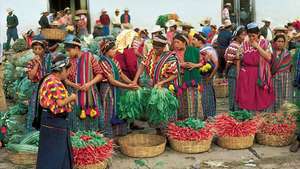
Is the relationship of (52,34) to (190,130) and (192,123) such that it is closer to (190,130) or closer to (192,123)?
(192,123)

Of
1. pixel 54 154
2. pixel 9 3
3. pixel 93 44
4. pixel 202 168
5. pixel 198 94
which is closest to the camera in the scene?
pixel 54 154

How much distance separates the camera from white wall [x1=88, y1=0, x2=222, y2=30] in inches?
725

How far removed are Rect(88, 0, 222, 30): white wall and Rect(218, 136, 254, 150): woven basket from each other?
12117 mm

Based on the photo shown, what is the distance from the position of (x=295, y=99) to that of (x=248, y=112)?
70 centimetres

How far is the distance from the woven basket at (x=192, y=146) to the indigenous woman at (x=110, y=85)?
36.6 inches

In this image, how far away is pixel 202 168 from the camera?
248 inches

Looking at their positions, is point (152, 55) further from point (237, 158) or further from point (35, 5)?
point (35, 5)

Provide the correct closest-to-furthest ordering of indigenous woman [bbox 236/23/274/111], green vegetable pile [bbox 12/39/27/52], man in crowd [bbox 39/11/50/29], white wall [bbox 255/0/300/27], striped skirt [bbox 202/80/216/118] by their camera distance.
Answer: indigenous woman [bbox 236/23/274/111]
striped skirt [bbox 202/80/216/118]
green vegetable pile [bbox 12/39/27/52]
man in crowd [bbox 39/11/50/29]
white wall [bbox 255/0/300/27]

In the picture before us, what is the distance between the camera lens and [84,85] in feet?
20.9

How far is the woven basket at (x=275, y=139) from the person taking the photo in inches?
275

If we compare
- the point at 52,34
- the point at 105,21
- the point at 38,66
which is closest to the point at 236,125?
the point at 38,66

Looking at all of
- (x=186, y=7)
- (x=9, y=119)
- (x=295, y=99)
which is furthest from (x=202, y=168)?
(x=186, y=7)

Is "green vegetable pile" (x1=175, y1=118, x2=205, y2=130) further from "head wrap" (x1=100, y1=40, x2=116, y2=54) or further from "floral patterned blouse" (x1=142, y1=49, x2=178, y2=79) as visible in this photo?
"head wrap" (x1=100, y1=40, x2=116, y2=54)

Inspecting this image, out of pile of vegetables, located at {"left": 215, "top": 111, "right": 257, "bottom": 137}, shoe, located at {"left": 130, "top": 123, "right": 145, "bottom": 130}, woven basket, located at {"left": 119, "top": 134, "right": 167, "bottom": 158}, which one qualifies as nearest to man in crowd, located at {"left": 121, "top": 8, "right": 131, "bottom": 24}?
shoe, located at {"left": 130, "top": 123, "right": 145, "bottom": 130}
